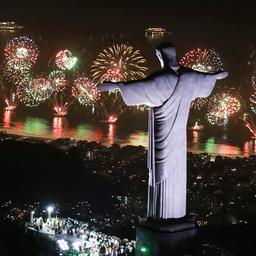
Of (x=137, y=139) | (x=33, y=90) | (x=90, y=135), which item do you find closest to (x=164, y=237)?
(x=137, y=139)

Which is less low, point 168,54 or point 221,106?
point 168,54

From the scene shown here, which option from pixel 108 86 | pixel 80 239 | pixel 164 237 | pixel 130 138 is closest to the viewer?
pixel 108 86

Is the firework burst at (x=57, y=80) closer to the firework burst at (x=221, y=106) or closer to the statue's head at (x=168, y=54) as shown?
the firework burst at (x=221, y=106)

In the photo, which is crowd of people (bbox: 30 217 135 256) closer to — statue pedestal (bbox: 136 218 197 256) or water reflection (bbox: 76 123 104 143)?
statue pedestal (bbox: 136 218 197 256)

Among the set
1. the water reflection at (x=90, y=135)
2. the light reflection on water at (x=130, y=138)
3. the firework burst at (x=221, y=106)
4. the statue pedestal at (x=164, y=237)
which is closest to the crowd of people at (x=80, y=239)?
the statue pedestal at (x=164, y=237)

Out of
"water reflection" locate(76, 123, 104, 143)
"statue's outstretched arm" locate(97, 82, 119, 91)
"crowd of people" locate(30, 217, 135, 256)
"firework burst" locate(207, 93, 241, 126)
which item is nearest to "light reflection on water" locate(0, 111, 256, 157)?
"water reflection" locate(76, 123, 104, 143)

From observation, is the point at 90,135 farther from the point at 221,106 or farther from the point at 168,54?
the point at 168,54

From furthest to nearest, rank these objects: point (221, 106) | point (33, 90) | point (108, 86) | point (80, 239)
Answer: point (33, 90)
point (221, 106)
point (80, 239)
point (108, 86)
